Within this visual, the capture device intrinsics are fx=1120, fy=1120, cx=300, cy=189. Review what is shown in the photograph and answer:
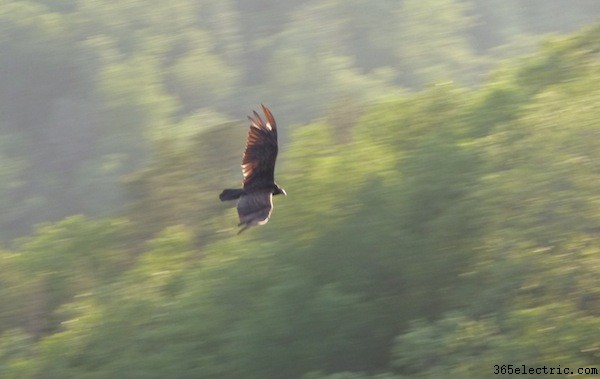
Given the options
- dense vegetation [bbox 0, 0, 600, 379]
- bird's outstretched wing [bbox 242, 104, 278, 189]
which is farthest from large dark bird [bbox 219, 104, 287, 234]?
dense vegetation [bbox 0, 0, 600, 379]

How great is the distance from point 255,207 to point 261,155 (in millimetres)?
453

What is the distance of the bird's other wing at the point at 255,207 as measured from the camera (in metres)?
6.35

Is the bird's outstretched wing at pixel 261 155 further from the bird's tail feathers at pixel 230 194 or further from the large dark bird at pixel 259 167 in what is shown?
the bird's tail feathers at pixel 230 194

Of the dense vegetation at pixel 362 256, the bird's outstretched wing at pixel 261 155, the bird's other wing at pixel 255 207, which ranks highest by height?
the bird's outstretched wing at pixel 261 155

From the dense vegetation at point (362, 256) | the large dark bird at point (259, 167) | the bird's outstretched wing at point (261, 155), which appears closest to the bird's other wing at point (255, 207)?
the large dark bird at point (259, 167)

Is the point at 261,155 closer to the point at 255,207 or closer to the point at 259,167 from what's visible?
the point at 259,167

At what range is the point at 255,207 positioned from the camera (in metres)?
6.49

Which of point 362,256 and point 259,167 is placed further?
point 362,256

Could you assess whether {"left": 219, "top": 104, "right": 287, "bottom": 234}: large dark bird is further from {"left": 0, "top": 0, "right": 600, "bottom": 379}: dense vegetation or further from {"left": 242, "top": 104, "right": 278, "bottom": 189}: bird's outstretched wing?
{"left": 0, "top": 0, "right": 600, "bottom": 379}: dense vegetation

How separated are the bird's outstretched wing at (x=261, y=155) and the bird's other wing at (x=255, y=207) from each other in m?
0.13

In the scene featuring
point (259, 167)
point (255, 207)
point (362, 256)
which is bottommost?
point (362, 256)

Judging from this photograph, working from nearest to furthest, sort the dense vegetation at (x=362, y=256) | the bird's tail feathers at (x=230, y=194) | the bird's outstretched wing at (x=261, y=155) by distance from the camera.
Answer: the bird's tail feathers at (x=230, y=194), the bird's outstretched wing at (x=261, y=155), the dense vegetation at (x=362, y=256)

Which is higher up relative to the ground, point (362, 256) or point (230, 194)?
point (230, 194)

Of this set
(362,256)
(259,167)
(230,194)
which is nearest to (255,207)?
(230,194)
